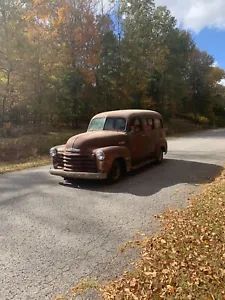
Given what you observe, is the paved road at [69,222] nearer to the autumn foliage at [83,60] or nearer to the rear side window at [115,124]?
the rear side window at [115,124]

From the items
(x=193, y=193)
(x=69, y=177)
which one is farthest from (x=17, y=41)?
(x=193, y=193)

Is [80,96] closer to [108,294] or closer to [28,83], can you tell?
[28,83]

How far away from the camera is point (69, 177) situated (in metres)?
8.71

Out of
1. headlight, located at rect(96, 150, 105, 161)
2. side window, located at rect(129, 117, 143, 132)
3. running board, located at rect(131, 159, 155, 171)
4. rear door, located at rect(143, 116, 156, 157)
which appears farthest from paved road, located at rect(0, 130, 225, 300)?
side window, located at rect(129, 117, 143, 132)

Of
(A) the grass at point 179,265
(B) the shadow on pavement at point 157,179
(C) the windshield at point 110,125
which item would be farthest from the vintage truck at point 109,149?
(A) the grass at point 179,265

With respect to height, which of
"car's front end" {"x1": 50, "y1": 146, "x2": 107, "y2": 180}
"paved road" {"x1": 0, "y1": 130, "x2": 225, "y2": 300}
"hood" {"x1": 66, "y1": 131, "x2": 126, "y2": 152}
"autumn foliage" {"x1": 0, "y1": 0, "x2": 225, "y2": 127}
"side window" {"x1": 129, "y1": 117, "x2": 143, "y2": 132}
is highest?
"autumn foliage" {"x1": 0, "y1": 0, "x2": 225, "y2": 127}

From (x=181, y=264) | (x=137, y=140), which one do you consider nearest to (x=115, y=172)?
(x=137, y=140)

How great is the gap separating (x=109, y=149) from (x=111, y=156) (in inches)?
7.3

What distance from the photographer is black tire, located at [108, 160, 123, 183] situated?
28.8ft

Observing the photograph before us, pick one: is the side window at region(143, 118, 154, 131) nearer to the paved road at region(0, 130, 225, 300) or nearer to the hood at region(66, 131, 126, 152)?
the paved road at region(0, 130, 225, 300)

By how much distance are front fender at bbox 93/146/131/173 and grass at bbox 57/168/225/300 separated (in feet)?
9.09

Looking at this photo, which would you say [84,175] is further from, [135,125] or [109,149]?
[135,125]

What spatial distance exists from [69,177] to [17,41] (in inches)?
529

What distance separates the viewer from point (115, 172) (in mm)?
8914
